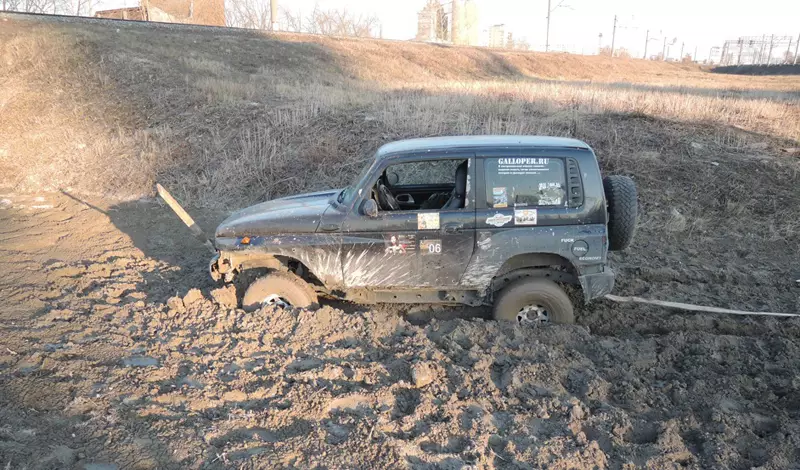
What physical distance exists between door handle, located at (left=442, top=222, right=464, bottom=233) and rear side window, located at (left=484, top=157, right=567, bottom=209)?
324mm

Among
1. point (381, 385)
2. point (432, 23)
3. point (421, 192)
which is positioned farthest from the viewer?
point (432, 23)

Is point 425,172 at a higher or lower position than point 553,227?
lower

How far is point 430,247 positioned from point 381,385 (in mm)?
1356

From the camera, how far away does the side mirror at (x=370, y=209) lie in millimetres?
4715

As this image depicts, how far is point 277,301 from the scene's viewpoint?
5145mm

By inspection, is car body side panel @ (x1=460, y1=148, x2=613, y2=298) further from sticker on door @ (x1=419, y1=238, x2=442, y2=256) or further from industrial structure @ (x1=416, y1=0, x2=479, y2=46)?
industrial structure @ (x1=416, y1=0, x2=479, y2=46)

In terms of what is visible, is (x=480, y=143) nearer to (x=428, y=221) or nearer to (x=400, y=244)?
(x=428, y=221)

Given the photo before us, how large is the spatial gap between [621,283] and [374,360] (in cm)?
352

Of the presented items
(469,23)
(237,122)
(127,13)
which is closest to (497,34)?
(469,23)

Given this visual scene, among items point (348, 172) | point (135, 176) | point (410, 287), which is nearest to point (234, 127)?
point (135, 176)

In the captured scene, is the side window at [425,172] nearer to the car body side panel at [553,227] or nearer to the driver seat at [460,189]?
the driver seat at [460,189]

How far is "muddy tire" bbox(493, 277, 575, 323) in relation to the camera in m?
4.83

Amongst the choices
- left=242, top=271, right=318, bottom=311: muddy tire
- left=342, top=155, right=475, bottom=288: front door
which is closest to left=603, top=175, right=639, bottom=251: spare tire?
left=342, top=155, right=475, bottom=288: front door

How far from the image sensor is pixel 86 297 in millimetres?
5656
